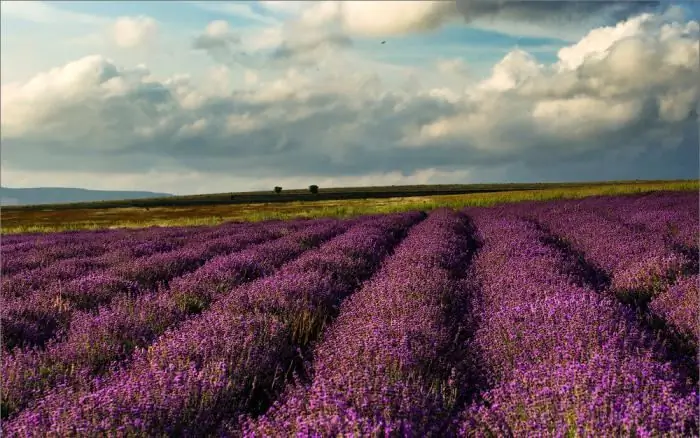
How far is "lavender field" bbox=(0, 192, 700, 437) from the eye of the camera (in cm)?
255

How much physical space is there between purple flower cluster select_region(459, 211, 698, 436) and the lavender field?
1 centimetres

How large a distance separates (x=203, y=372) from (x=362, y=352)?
98 centimetres

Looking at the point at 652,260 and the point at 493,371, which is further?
the point at 652,260

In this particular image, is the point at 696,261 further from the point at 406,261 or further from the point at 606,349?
the point at 606,349

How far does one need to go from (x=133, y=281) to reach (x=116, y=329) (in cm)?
293

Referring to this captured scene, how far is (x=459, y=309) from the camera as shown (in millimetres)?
5426

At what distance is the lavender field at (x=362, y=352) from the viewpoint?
8.38 feet

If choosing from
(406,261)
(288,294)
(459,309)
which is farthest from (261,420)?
(406,261)

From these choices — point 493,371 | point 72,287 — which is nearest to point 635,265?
point 493,371

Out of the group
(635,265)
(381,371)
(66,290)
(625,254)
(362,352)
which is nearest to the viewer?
(381,371)

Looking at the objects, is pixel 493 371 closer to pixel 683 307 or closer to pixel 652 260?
pixel 683 307

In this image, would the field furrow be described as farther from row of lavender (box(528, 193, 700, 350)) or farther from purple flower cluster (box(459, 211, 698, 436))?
purple flower cluster (box(459, 211, 698, 436))

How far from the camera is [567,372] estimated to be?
9.21 ft

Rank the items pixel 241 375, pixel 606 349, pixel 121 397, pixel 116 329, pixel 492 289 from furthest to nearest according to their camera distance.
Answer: pixel 492 289 < pixel 116 329 < pixel 241 375 < pixel 606 349 < pixel 121 397
